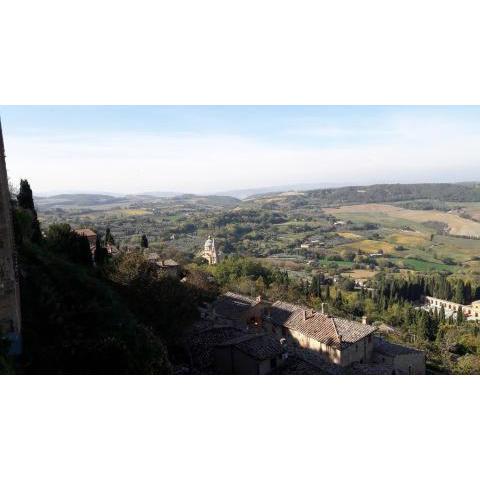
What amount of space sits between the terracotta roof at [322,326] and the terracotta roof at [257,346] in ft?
10.0

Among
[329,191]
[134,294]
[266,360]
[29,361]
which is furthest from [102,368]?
[329,191]

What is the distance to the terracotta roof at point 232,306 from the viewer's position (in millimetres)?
15504

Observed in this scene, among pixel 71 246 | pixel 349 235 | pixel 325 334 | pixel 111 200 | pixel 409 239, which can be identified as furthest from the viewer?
pixel 349 235

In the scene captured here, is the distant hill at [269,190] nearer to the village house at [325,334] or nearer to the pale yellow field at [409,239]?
the pale yellow field at [409,239]

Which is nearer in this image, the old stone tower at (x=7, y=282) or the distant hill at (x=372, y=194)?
the old stone tower at (x=7, y=282)

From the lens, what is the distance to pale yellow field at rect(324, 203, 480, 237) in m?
51.6

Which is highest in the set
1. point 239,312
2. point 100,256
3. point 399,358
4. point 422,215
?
point 100,256

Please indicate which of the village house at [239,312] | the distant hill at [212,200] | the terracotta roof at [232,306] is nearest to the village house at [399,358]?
the village house at [239,312]

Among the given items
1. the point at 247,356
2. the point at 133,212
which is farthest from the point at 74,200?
the point at 247,356

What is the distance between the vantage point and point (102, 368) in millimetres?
5590

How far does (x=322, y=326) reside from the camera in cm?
1357

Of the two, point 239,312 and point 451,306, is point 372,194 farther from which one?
point 239,312

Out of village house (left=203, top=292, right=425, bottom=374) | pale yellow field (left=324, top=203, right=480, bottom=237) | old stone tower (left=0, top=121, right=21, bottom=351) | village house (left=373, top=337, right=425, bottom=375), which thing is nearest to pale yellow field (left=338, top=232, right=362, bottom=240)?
pale yellow field (left=324, top=203, right=480, bottom=237)

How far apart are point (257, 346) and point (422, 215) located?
5274 cm
